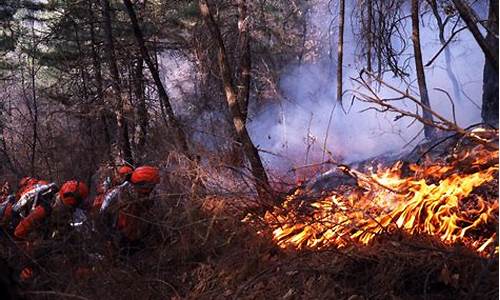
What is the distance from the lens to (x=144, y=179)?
18.0 feet

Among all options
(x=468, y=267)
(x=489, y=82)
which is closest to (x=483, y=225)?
(x=468, y=267)

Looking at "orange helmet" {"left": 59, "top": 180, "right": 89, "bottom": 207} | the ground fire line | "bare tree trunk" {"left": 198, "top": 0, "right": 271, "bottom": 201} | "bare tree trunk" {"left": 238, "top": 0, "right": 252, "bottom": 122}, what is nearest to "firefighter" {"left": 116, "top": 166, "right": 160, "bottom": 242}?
"orange helmet" {"left": 59, "top": 180, "right": 89, "bottom": 207}

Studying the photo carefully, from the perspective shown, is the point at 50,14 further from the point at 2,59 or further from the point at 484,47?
the point at 484,47

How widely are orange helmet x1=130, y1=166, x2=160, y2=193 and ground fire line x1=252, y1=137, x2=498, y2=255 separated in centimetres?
124

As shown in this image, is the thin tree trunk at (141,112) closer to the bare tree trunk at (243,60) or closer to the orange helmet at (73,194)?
the bare tree trunk at (243,60)

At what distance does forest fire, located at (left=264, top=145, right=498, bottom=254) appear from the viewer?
14.1 feet

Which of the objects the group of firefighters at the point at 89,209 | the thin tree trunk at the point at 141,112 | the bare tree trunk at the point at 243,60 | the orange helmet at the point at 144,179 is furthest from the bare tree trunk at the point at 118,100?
the orange helmet at the point at 144,179

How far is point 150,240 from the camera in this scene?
529cm

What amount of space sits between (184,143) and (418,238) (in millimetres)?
5023

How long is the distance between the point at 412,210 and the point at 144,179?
2691 millimetres

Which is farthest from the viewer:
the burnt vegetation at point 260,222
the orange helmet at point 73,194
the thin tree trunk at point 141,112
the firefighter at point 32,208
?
the thin tree trunk at point 141,112

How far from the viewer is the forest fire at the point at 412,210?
4289 millimetres

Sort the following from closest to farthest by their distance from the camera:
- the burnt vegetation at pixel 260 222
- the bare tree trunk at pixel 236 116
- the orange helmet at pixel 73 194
Answer: the burnt vegetation at pixel 260 222 → the orange helmet at pixel 73 194 → the bare tree trunk at pixel 236 116

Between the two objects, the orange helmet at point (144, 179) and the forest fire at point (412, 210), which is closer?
the forest fire at point (412, 210)
